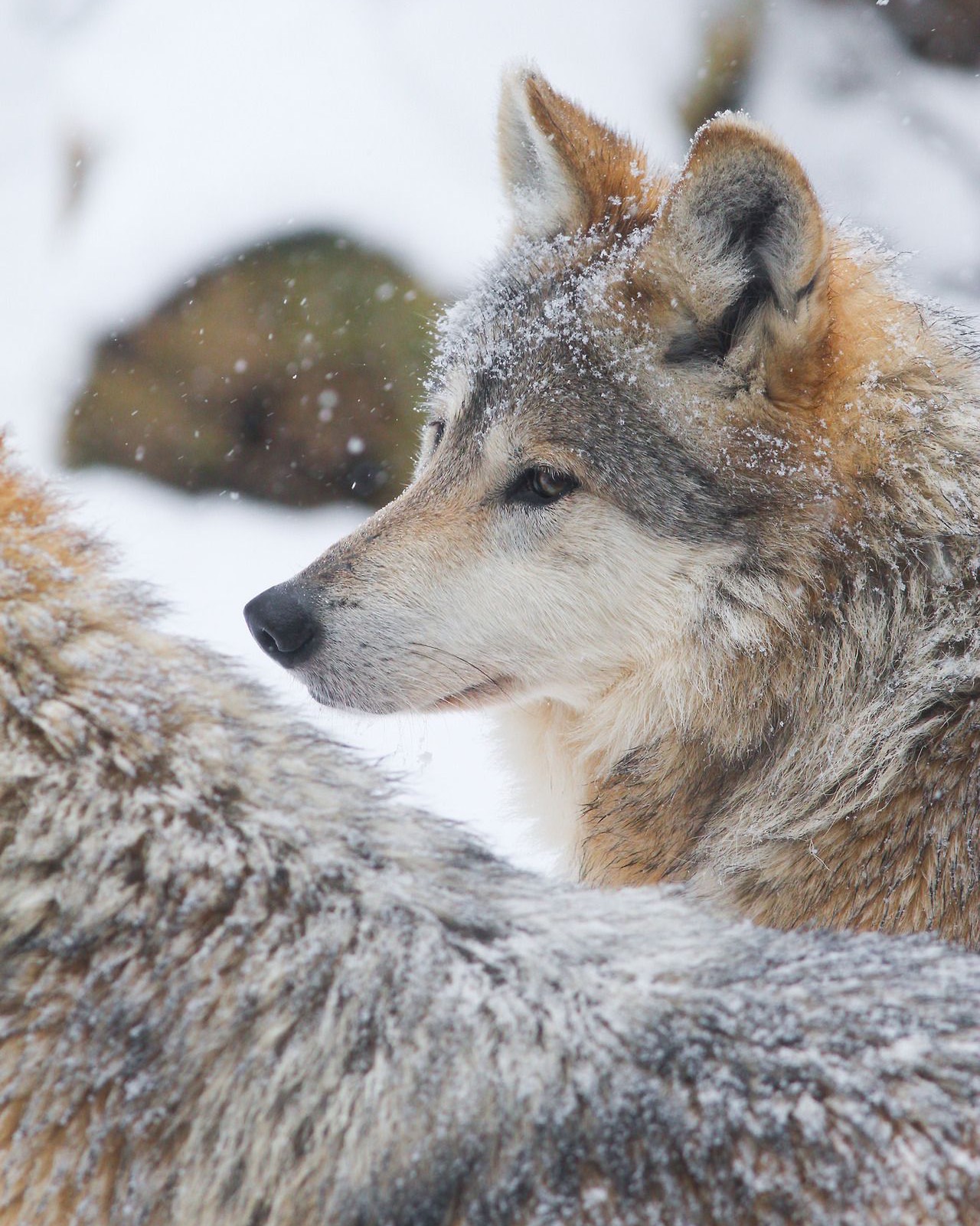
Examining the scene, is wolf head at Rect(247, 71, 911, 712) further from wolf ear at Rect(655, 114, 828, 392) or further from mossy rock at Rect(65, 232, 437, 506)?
mossy rock at Rect(65, 232, 437, 506)

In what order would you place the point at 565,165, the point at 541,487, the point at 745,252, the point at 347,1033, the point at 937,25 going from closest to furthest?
the point at 347,1033 → the point at 745,252 → the point at 541,487 → the point at 565,165 → the point at 937,25

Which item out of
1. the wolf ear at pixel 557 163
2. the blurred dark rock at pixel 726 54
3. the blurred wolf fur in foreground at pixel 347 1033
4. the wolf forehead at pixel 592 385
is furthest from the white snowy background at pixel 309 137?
the blurred wolf fur in foreground at pixel 347 1033

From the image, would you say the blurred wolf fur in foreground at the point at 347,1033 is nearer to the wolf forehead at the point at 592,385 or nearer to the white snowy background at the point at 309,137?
the wolf forehead at the point at 592,385

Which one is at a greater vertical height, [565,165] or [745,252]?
[565,165]

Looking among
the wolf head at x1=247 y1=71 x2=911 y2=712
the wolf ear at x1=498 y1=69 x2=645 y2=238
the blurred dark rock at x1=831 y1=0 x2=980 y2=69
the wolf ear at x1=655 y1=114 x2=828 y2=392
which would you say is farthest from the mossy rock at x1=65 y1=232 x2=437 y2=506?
the wolf ear at x1=655 y1=114 x2=828 y2=392

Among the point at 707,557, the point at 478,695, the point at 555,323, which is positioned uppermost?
the point at 555,323

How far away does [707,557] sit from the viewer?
2.80m

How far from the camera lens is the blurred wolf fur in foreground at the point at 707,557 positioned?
2.55 m

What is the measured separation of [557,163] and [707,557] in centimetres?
124

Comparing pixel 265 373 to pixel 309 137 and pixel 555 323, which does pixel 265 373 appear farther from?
pixel 555 323

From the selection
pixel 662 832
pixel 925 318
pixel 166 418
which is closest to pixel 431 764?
pixel 662 832

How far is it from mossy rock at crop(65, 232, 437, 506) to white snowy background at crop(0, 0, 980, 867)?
6.3 inches

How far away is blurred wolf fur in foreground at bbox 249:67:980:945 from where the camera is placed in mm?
2551

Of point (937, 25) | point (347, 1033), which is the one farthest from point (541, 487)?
point (937, 25)
